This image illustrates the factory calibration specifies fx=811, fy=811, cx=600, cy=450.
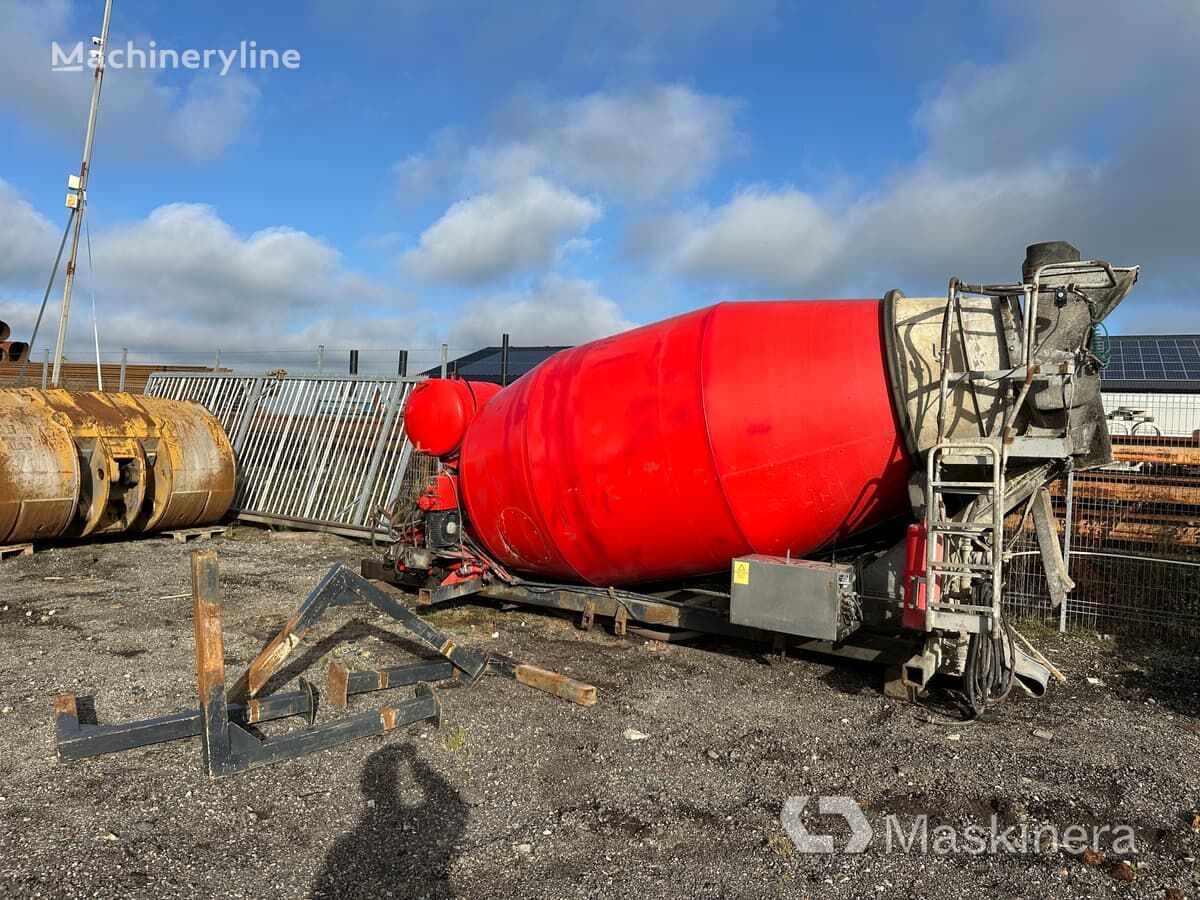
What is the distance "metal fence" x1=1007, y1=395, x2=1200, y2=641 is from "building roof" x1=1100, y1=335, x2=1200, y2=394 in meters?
4.60

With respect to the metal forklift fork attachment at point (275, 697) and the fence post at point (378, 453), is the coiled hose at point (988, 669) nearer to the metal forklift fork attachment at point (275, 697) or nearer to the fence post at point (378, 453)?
the metal forklift fork attachment at point (275, 697)

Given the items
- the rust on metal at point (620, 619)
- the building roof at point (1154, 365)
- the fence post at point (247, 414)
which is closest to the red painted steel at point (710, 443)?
the rust on metal at point (620, 619)

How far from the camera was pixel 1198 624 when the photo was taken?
24.0 ft

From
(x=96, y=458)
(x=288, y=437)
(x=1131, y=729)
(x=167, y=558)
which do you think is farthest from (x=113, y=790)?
(x=288, y=437)

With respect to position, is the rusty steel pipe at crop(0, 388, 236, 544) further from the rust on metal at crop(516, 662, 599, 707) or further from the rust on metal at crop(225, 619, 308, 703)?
the rust on metal at crop(516, 662, 599, 707)

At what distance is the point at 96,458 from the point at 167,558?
162 cm

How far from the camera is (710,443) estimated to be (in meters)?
5.47

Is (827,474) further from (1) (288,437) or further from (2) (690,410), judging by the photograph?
(1) (288,437)

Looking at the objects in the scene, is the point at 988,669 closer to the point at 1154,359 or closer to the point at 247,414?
the point at 247,414

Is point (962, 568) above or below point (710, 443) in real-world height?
below

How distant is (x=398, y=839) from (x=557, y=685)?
1903mm

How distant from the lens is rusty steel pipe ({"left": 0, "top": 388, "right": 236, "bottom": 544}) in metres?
9.73

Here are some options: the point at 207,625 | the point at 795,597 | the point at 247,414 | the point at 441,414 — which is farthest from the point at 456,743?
the point at 247,414

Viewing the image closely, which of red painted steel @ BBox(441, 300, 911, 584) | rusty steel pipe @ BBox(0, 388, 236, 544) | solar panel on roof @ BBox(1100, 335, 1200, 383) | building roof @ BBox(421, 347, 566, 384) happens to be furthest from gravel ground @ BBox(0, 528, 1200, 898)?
building roof @ BBox(421, 347, 566, 384)
